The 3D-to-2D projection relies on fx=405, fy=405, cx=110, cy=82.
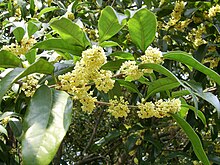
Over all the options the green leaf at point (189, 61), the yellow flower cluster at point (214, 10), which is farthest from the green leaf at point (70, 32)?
the yellow flower cluster at point (214, 10)

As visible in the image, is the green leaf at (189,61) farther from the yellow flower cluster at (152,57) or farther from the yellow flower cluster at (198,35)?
the yellow flower cluster at (198,35)

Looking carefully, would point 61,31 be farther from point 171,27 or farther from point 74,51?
point 171,27

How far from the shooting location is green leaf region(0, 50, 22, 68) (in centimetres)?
100

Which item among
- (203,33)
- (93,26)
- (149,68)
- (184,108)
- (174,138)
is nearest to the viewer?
(149,68)

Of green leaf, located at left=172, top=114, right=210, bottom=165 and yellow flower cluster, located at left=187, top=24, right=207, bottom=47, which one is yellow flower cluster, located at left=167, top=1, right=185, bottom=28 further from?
green leaf, located at left=172, top=114, right=210, bottom=165

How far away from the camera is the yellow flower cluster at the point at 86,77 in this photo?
3.02 feet

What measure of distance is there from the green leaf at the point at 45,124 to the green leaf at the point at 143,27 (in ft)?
0.96

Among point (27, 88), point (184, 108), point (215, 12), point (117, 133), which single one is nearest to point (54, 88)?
point (27, 88)

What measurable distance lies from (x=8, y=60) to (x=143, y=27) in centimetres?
36

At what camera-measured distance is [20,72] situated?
36.5 inches

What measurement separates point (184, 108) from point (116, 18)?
460 mm

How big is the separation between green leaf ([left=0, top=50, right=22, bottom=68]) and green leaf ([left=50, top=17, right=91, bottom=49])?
126 mm

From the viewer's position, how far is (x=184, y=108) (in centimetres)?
136

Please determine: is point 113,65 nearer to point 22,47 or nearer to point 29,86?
point 29,86
